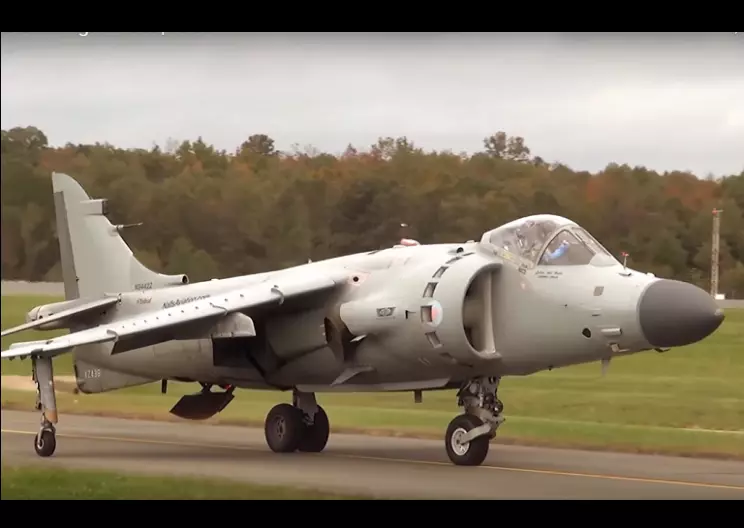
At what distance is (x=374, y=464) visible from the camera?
14867 mm

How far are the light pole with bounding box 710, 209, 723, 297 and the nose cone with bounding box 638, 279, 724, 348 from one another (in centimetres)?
143

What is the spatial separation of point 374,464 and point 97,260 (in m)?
5.09

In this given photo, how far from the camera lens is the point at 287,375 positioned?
1595cm

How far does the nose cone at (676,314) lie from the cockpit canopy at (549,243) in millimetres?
870

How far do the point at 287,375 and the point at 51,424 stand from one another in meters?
2.86

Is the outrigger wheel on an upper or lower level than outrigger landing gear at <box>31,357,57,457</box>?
lower

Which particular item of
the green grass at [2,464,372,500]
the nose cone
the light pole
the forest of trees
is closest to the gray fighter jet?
the nose cone

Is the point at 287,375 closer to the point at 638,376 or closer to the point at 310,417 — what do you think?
the point at 310,417

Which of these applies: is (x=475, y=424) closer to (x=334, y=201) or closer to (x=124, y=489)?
(x=334, y=201)

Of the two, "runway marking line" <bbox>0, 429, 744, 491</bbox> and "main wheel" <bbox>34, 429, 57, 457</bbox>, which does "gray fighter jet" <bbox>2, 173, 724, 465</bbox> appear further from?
"runway marking line" <bbox>0, 429, 744, 491</bbox>

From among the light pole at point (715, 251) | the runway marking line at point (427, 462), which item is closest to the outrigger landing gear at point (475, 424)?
the runway marking line at point (427, 462)

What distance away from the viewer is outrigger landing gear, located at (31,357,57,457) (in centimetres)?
1473

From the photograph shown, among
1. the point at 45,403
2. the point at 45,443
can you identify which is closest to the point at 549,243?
the point at 45,403

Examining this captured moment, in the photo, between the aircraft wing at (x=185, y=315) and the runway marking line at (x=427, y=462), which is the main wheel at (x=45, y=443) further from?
the runway marking line at (x=427, y=462)
